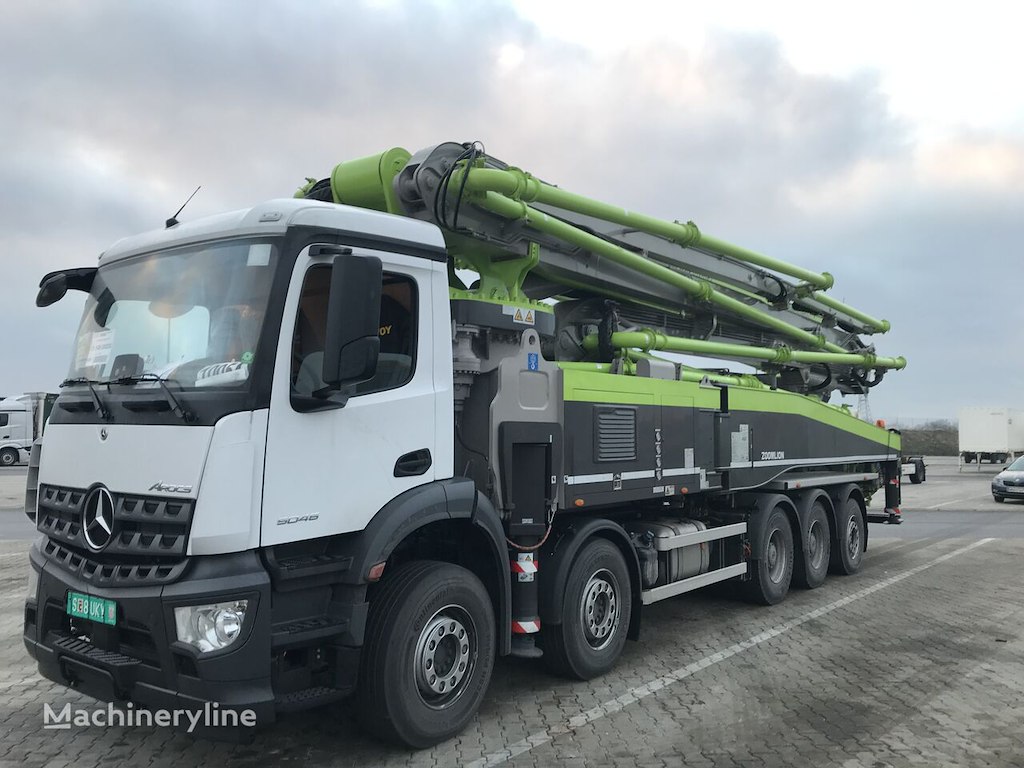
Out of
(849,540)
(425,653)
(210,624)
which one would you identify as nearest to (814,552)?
(849,540)

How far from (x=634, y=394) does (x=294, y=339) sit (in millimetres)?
3184

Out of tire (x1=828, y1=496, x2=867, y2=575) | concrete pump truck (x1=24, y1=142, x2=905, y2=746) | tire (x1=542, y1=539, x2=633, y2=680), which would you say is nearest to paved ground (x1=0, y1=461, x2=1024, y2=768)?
tire (x1=542, y1=539, x2=633, y2=680)

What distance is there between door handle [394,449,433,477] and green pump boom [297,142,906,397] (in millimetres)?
1281

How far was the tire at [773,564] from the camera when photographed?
8.13m

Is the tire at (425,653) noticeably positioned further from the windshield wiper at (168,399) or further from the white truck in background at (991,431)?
the white truck in background at (991,431)

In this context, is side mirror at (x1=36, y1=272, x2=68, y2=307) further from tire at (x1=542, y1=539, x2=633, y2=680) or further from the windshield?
tire at (x1=542, y1=539, x2=633, y2=680)

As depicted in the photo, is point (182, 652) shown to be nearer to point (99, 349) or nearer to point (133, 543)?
point (133, 543)

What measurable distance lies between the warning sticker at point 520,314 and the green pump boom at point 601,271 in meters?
0.06

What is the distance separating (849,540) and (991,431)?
31164 mm

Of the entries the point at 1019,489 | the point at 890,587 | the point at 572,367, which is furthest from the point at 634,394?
the point at 1019,489

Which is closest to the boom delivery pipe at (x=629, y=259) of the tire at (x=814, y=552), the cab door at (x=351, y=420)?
the cab door at (x=351, y=420)

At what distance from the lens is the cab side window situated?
402 centimetres

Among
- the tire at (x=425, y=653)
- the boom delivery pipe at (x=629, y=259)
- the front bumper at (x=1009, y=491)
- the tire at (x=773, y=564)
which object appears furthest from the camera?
the front bumper at (x=1009, y=491)

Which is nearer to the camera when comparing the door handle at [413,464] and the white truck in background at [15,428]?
the door handle at [413,464]
